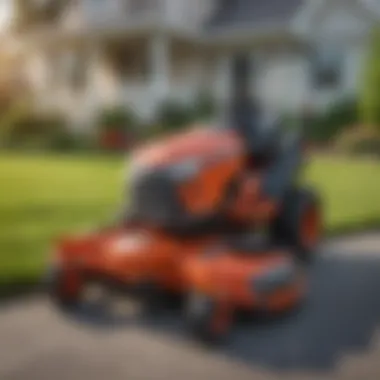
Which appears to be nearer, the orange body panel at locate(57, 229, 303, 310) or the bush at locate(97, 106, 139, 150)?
the bush at locate(97, 106, 139, 150)

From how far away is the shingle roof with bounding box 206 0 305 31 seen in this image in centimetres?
98

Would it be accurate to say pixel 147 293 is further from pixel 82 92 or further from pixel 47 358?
pixel 82 92

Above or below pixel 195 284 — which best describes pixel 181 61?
above

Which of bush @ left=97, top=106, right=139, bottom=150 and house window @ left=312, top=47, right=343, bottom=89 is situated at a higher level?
house window @ left=312, top=47, right=343, bottom=89

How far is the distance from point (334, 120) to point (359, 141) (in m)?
0.05

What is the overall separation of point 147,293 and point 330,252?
28 cm

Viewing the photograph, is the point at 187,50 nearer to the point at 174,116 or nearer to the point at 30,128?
the point at 174,116

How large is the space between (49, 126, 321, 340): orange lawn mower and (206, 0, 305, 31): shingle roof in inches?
5.7

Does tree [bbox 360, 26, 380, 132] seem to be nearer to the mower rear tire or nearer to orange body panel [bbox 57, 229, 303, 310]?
the mower rear tire

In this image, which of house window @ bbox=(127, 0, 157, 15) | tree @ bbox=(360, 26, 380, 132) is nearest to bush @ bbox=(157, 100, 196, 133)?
house window @ bbox=(127, 0, 157, 15)

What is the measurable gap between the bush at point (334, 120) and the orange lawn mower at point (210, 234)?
3 centimetres

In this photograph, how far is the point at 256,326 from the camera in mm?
1067

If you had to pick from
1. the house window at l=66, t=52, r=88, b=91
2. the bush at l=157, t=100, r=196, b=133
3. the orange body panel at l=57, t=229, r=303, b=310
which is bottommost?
the orange body panel at l=57, t=229, r=303, b=310

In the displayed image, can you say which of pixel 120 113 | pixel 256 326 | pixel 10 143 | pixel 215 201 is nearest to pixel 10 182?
pixel 10 143
